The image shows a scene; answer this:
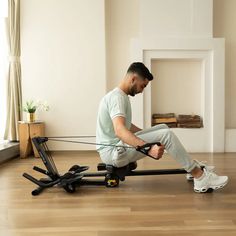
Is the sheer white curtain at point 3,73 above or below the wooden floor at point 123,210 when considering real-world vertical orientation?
→ above

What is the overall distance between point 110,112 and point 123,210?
0.70m

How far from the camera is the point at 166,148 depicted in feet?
8.09

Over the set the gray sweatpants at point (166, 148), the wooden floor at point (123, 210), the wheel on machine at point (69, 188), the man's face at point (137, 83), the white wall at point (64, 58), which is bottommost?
the wooden floor at point (123, 210)

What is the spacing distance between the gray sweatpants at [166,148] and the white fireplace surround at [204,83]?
8.23 ft

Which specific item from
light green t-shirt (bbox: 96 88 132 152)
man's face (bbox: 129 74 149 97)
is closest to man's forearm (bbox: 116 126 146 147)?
light green t-shirt (bbox: 96 88 132 152)

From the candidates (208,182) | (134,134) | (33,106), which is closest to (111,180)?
(134,134)

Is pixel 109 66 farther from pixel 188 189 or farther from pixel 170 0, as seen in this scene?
pixel 188 189

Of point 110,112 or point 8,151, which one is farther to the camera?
point 8,151

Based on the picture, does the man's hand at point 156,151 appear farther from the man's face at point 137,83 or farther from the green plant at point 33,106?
the green plant at point 33,106

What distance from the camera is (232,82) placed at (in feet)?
17.7

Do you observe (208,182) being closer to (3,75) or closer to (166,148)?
(166,148)

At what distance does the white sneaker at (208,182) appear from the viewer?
252cm

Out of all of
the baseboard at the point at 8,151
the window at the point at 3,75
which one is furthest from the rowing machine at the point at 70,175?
the window at the point at 3,75

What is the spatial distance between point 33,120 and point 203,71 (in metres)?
2.65
